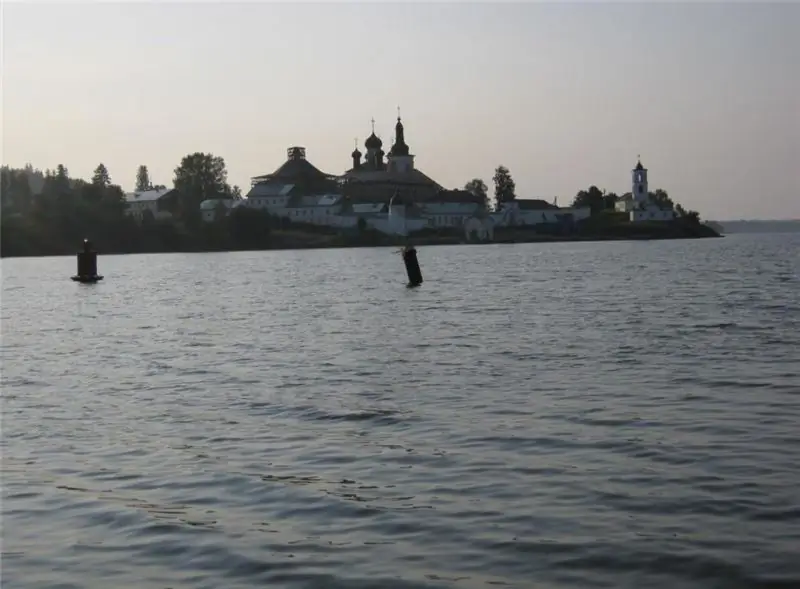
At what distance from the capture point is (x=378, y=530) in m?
8.82

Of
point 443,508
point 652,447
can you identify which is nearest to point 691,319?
point 652,447

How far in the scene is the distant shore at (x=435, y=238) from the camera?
134 metres

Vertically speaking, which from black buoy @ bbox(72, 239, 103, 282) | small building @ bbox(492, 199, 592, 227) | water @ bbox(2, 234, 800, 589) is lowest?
water @ bbox(2, 234, 800, 589)

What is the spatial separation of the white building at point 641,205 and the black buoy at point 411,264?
137m

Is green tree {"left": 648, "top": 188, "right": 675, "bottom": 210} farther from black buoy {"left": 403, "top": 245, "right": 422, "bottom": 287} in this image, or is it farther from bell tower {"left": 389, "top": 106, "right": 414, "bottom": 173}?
black buoy {"left": 403, "top": 245, "right": 422, "bottom": 287}

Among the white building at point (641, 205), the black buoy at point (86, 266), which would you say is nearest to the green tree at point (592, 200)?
the white building at point (641, 205)

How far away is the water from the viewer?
8047mm

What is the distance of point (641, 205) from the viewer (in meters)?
182

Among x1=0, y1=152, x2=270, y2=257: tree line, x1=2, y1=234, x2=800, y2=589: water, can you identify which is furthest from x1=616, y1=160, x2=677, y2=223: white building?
x1=2, y1=234, x2=800, y2=589: water

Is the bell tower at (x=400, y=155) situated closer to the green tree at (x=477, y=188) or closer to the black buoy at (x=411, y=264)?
the green tree at (x=477, y=188)

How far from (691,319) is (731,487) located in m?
19.4

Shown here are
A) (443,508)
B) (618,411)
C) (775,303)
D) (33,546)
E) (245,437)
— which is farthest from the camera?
(775,303)

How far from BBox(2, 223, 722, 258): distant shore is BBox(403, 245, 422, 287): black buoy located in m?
79.3

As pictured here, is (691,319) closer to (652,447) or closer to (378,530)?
(652,447)
